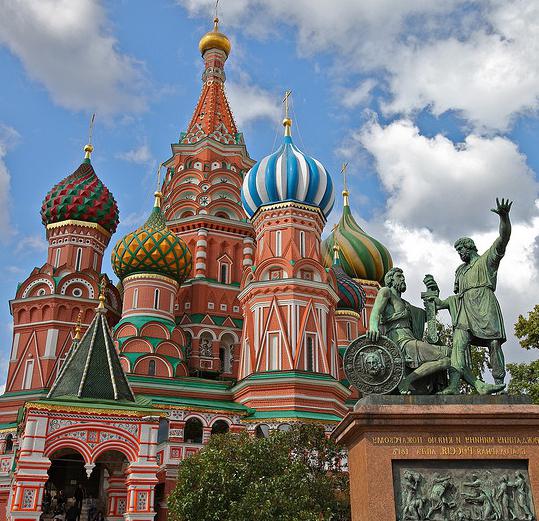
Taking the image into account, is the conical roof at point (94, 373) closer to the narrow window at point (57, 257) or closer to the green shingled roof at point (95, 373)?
the green shingled roof at point (95, 373)

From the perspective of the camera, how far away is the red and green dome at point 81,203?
34.2 metres

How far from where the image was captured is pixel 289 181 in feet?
102

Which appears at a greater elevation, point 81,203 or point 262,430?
point 81,203

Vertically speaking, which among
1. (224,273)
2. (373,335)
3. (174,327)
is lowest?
(373,335)

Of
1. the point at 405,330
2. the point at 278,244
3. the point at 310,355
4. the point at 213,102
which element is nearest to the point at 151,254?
the point at 278,244

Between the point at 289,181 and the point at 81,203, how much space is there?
1164cm

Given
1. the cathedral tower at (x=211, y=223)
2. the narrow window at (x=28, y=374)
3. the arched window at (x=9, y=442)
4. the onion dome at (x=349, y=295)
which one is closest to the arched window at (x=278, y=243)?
the cathedral tower at (x=211, y=223)

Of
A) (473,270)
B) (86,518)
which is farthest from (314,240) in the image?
(473,270)

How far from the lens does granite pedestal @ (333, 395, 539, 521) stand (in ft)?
24.9

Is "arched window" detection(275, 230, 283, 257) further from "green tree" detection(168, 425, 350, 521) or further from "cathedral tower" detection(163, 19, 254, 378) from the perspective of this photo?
"green tree" detection(168, 425, 350, 521)

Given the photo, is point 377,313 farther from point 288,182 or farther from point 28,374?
point 28,374

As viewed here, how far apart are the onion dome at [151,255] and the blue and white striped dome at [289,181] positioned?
4.44m

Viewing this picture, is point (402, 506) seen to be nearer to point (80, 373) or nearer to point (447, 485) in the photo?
point (447, 485)

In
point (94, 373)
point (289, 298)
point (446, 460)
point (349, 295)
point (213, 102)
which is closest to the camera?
point (446, 460)
